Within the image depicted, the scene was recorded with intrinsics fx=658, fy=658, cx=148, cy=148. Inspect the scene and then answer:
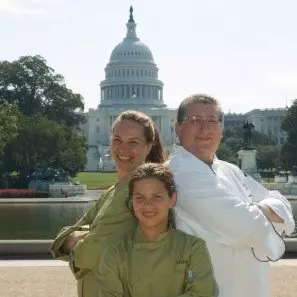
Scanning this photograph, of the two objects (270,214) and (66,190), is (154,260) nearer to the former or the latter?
(270,214)

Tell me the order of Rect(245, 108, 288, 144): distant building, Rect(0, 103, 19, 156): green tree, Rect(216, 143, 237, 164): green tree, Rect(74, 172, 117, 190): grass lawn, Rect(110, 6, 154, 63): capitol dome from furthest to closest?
Rect(110, 6, 154, 63): capitol dome → Rect(245, 108, 288, 144): distant building → Rect(216, 143, 237, 164): green tree → Rect(74, 172, 117, 190): grass lawn → Rect(0, 103, 19, 156): green tree

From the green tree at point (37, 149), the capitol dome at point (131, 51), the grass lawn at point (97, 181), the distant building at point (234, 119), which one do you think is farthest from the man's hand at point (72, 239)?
the distant building at point (234, 119)

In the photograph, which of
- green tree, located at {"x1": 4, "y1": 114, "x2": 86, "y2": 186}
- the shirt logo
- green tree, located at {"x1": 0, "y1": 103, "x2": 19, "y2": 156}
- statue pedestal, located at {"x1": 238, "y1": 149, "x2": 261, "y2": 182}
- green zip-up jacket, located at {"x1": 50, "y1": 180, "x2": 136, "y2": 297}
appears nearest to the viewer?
the shirt logo

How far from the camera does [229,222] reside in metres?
3.00

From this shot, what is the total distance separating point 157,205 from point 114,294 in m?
0.44

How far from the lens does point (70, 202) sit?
31.1 metres

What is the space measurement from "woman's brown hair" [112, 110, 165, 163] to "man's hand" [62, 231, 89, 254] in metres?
0.50

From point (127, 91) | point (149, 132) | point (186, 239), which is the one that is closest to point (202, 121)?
point (149, 132)

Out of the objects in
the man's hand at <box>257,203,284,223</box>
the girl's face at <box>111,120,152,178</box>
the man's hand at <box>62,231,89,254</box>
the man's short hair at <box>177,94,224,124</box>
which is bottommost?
the man's hand at <box>62,231,89,254</box>

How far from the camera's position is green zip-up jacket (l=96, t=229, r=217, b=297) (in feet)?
9.67

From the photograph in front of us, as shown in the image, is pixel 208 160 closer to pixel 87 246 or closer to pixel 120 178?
pixel 120 178

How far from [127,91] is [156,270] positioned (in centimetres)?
11631

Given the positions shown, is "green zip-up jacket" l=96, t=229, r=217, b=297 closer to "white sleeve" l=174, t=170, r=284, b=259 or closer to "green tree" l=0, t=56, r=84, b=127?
"white sleeve" l=174, t=170, r=284, b=259

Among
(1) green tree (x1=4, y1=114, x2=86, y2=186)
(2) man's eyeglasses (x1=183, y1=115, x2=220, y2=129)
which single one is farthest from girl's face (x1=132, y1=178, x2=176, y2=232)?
(1) green tree (x1=4, y1=114, x2=86, y2=186)
